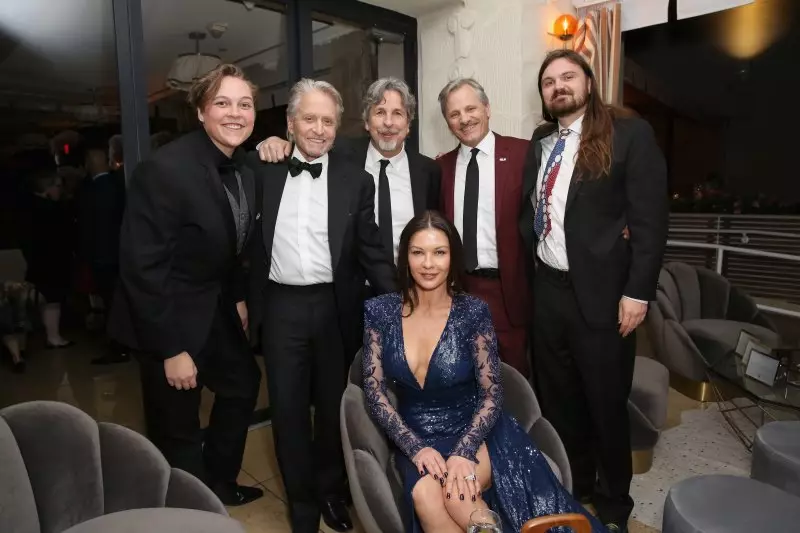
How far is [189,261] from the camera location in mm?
1894

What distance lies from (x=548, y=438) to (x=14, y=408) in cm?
163

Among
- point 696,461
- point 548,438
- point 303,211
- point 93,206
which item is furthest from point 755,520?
point 93,206

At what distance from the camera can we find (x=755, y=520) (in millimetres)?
1584

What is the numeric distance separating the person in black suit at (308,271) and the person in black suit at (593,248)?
639 mm

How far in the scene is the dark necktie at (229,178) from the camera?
1973mm

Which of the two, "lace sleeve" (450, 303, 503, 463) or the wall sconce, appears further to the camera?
the wall sconce

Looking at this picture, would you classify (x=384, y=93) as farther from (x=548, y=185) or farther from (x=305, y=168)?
(x=548, y=185)

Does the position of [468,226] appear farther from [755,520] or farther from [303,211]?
[755,520]

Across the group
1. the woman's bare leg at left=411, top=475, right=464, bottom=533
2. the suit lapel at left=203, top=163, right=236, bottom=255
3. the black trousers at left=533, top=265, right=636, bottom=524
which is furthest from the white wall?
the woman's bare leg at left=411, top=475, right=464, bottom=533

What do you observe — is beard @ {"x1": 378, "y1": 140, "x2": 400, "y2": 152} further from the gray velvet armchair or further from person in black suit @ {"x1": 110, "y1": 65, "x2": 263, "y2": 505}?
the gray velvet armchair

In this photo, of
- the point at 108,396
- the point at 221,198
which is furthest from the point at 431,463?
the point at 108,396

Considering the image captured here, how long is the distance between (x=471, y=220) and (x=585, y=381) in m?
0.77

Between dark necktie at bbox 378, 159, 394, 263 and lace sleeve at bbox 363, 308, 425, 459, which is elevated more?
dark necktie at bbox 378, 159, 394, 263

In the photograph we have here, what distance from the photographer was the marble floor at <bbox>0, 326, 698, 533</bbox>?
2408mm
